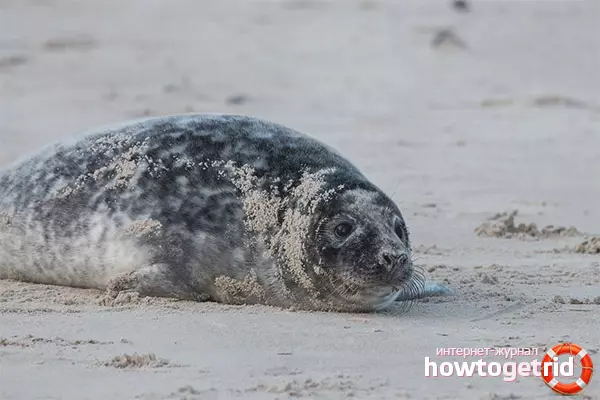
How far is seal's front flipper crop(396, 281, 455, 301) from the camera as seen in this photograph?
4.80 meters

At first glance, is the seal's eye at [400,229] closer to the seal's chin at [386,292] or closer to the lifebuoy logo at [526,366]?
the seal's chin at [386,292]

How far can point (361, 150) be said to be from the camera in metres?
7.81

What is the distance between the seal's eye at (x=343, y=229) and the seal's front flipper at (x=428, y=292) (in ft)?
1.10

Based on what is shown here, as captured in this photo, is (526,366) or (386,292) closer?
(526,366)

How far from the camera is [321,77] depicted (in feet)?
33.0

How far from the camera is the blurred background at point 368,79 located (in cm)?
761

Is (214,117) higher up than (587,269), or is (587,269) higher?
(214,117)

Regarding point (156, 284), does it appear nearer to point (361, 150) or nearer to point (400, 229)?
point (400, 229)

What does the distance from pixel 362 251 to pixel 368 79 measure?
554 cm

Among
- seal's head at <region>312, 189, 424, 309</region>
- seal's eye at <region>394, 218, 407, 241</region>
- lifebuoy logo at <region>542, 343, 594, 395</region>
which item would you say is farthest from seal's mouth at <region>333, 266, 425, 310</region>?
lifebuoy logo at <region>542, 343, 594, 395</region>

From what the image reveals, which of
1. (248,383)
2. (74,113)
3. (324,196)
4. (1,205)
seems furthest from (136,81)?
(248,383)

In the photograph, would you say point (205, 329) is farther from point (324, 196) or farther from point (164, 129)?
point (164, 129)

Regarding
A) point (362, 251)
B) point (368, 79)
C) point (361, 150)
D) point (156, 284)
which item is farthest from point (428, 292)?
point (368, 79)

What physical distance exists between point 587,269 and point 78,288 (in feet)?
6.57
